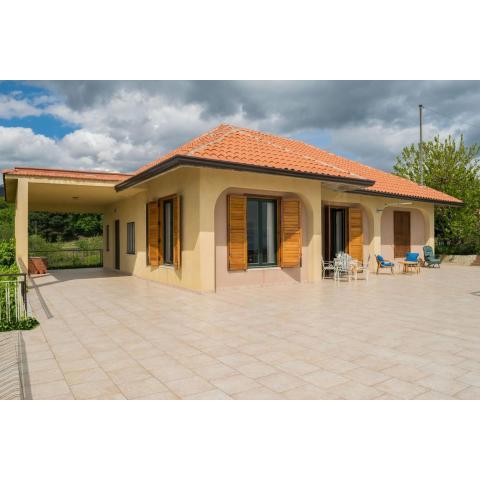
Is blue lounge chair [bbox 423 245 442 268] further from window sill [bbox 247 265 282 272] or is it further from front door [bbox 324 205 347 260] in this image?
window sill [bbox 247 265 282 272]

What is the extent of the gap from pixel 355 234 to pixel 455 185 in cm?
1147

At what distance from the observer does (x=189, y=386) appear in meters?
3.72

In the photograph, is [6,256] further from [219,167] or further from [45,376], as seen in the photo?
[45,376]

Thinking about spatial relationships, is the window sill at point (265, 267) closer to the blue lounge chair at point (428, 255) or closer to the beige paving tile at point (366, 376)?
the beige paving tile at point (366, 376)

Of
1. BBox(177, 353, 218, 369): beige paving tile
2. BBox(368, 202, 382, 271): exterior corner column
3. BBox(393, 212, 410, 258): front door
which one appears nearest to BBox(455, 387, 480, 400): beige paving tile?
BBox(177, 353, 218, 369): beige paving tile

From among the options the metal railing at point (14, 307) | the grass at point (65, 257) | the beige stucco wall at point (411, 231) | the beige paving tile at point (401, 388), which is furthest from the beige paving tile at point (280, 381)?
the grass at point (65, 257)

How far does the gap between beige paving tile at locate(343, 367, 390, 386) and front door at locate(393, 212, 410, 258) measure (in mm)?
13967

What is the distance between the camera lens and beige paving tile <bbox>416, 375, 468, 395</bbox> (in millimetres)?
3537

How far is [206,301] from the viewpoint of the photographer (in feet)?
28.5

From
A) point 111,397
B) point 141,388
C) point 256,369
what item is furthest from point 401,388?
point 111,397
